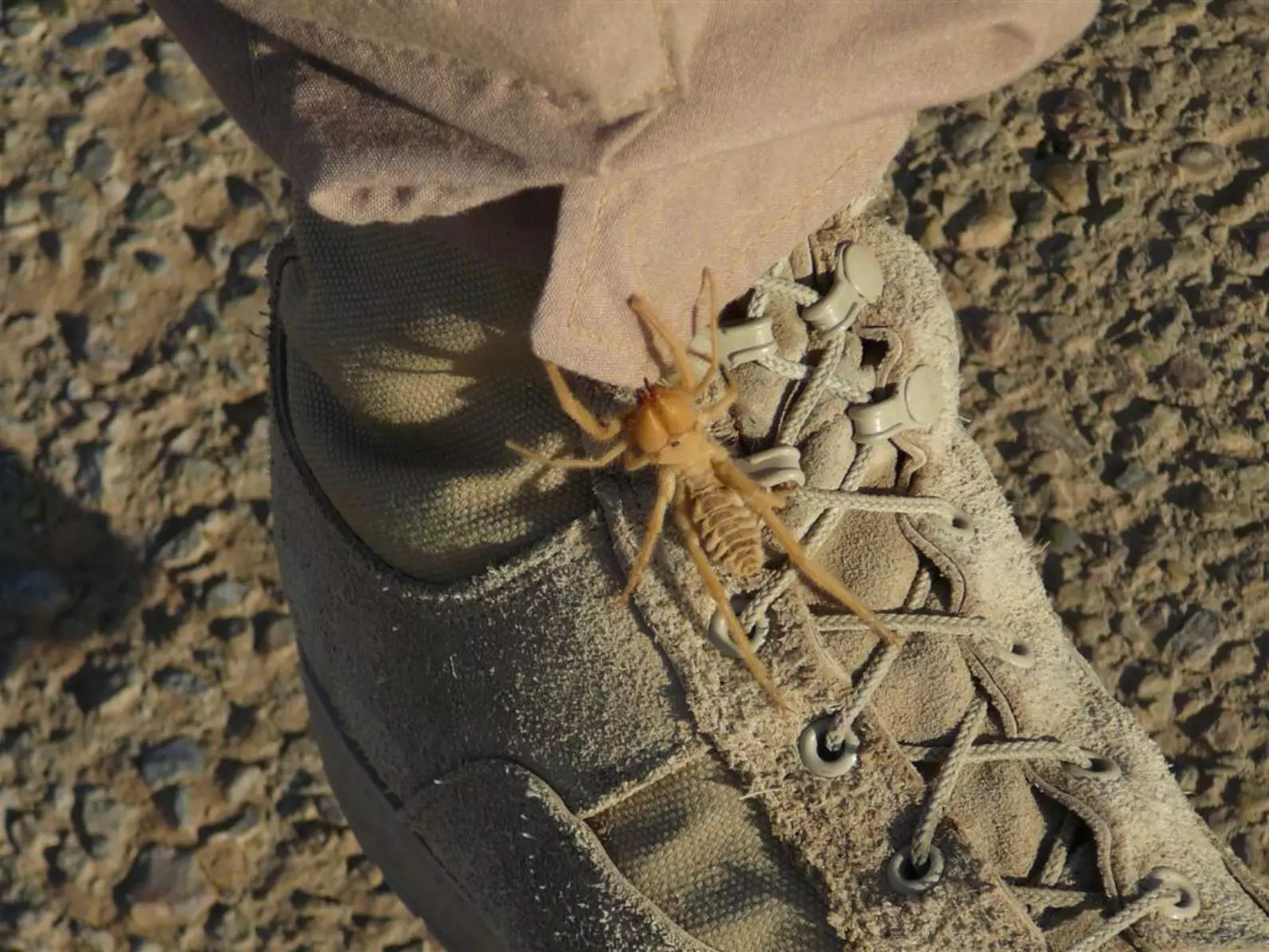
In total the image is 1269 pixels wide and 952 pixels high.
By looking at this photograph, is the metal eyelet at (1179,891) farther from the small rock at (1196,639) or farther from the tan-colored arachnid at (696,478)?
the small rock at (1196,639)

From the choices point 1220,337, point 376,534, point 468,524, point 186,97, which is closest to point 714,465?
point 468,524

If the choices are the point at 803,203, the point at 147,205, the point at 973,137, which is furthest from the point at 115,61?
the point at 803,203

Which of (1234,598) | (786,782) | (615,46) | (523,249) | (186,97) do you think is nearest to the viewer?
(615,46)

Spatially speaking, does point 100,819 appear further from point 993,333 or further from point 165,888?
point 993,333

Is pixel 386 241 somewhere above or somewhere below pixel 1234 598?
above

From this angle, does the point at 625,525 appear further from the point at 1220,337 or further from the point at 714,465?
the point at 1220,337

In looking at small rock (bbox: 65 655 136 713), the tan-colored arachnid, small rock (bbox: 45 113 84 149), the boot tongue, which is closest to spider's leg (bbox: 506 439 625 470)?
the tan-colored arachnid
